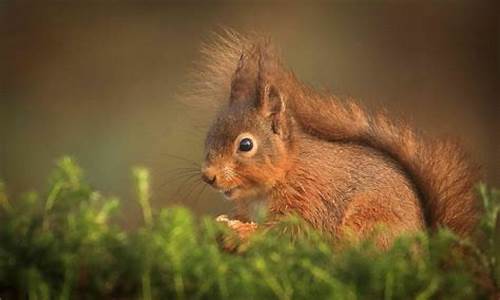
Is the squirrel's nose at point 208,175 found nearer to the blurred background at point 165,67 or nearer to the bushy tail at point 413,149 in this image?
the bushy tail at point 413,149

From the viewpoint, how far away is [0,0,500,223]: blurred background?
352 cm

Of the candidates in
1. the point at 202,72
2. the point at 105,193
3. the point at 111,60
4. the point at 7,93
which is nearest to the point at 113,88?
the point at 111,60

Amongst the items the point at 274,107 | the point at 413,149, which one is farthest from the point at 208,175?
the point at 413,149

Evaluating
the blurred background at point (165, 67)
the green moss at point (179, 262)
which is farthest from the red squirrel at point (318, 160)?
the blurred background at point (165, 67)

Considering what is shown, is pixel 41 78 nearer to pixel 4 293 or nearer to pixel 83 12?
pixel 83 12

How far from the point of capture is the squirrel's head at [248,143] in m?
2.19

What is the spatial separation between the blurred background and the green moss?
1.72 meters

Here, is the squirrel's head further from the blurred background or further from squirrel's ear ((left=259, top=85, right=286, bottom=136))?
the blurred background

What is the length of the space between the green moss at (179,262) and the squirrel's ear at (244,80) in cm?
72

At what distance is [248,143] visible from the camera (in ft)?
7.33

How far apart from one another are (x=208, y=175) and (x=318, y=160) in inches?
9.9

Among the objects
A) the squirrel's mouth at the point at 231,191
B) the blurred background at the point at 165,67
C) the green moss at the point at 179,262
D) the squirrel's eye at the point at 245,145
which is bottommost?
the green moss at the point at 179,262

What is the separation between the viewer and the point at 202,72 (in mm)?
2357

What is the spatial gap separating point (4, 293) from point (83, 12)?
2.78m
